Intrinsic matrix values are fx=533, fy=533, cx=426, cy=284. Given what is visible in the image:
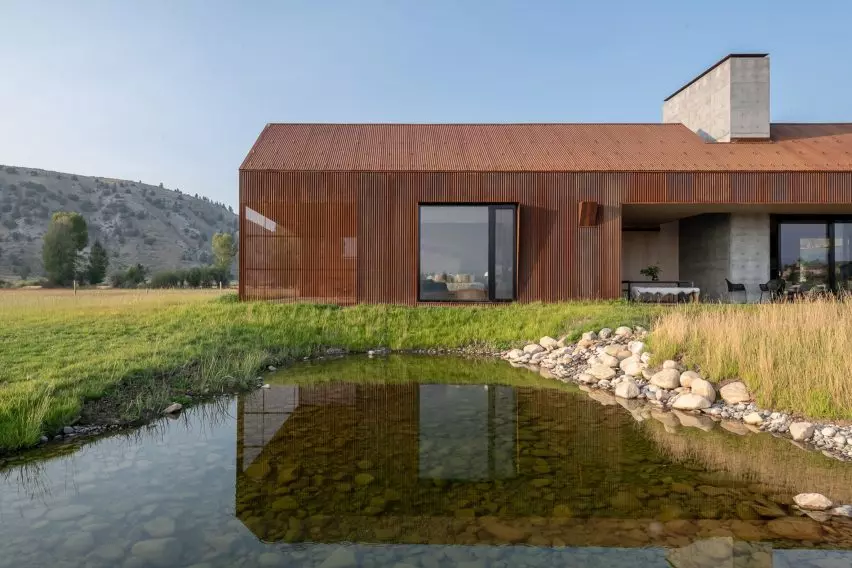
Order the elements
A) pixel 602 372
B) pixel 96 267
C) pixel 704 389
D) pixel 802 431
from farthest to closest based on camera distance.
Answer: pixel 96 267 < pixel 602 372 < pixel 704 389 < pixel 802 431

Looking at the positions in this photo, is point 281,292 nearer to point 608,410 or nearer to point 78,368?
point 78,368

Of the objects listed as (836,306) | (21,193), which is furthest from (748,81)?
(21,193)

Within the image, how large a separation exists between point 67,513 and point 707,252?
15.1 m

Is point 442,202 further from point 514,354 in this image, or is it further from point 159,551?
point 159,551

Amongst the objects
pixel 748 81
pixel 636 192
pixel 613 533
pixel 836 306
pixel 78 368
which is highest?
pixel 748 81

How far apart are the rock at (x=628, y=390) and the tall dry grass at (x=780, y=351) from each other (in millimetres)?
803

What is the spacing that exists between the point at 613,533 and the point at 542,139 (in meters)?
12.5

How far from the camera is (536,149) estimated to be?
13.6 meters

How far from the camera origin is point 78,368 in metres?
6.14

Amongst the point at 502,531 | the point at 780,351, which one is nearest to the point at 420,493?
the point at 502,531

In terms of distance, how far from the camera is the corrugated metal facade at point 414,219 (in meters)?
12.1

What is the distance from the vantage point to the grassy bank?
5.39 m

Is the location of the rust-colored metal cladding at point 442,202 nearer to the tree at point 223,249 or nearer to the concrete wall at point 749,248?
the concrete wall at point 749,248

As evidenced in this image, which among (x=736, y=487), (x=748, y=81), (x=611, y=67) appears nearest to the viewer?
(x=736, y=487)
